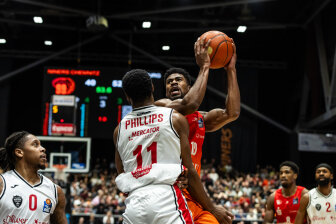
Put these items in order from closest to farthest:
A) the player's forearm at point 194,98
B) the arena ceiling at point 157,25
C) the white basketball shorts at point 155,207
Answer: the white basketball shorts at point 155,207
the player's forearm at point 194,98
the arena ceiling at point 157,25

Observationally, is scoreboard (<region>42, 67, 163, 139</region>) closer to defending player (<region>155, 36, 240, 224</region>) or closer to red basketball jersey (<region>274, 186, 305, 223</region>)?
red basketball jersey (<region>274, 186, 305, 223</region>)

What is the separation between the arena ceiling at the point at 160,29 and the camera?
1747 cm

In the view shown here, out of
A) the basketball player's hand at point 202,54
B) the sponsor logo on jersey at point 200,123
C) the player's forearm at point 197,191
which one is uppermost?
the basketball player's hand at point 202,54

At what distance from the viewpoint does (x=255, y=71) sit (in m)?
21.2

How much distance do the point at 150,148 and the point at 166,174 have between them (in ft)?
0.72

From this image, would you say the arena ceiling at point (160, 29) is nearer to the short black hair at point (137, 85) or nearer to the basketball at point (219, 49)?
the basketball at point (219, 49)

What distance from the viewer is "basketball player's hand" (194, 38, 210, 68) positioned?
3.95 metres

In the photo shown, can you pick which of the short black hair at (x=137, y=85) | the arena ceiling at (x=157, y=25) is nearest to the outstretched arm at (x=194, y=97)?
the short black hair at (x=137, y=85)

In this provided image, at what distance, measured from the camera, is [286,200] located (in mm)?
8023

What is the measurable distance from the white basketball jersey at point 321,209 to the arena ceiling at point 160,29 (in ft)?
31.4

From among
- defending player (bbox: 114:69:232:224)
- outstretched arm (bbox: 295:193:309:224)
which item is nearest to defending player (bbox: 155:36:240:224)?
defending player (bbox: 114:69:232:224)

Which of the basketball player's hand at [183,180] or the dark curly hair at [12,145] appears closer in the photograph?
the basketball player's hand at [183,180]

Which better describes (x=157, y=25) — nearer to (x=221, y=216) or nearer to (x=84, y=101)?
(x=84, y=101)

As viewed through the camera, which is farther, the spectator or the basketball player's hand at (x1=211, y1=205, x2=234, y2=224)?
the spectator
